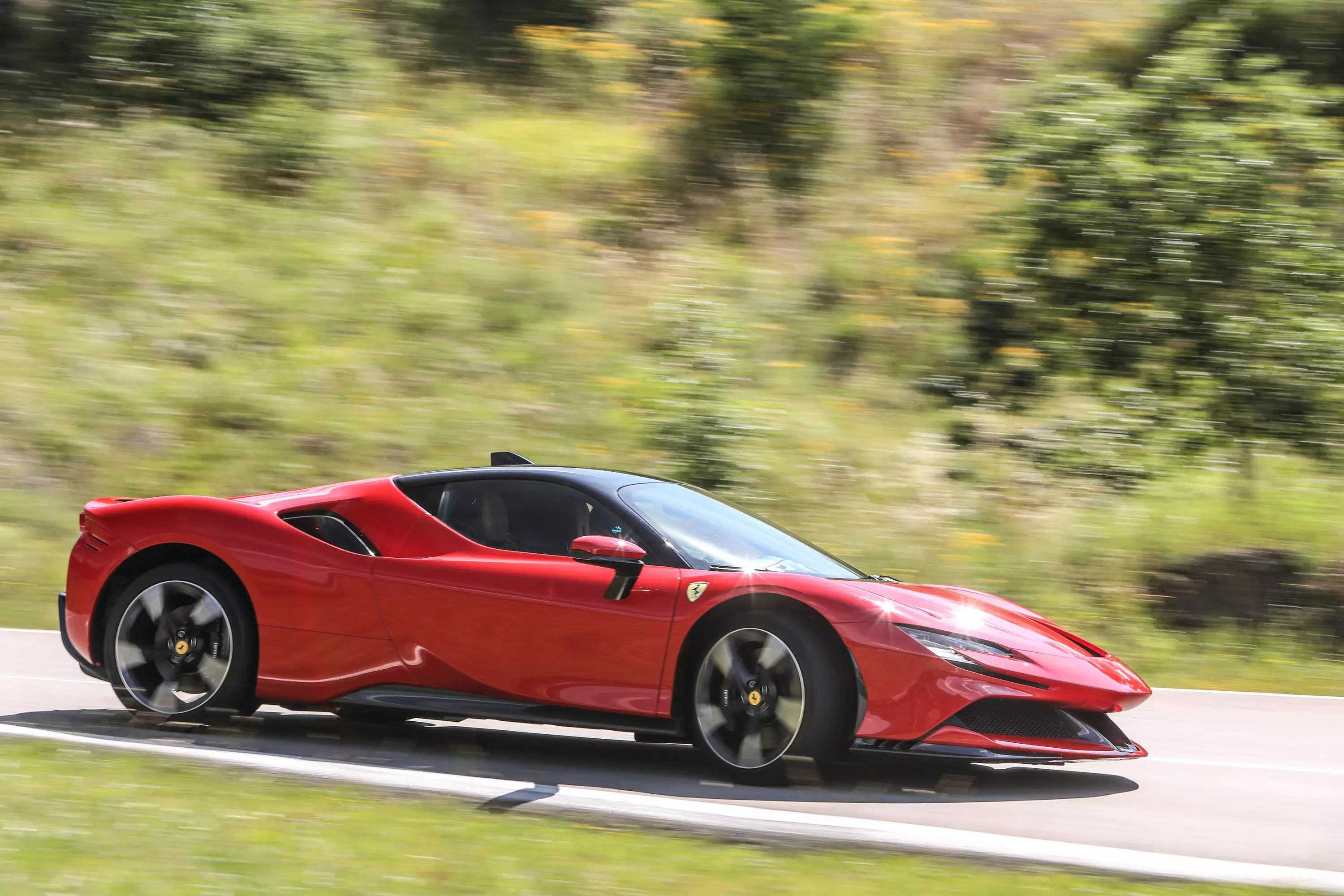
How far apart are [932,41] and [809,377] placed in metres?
6.12

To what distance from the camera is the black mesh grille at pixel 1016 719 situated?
4730 mm

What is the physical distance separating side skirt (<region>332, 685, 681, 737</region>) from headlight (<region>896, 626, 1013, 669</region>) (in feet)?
2.98

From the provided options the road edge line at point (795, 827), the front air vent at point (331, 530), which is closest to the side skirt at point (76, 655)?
the road edge line at point (795, 827)

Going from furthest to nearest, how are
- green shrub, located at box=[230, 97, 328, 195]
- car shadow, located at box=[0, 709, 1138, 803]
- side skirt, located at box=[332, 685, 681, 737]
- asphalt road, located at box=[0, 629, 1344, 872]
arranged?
green shrub, located at box=[230, 97, 328, 195]
side skirt, located at box=[332, 685, 681, 737]
car shadow, located at box=[0, 709, 1138, 803]
asphalt road, located at box=[0, 629, 1344, 872]

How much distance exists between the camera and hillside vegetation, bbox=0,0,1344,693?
11.2 meters

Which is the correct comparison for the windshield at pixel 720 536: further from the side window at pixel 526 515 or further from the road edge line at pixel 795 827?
the road edge line at pixel 795 827

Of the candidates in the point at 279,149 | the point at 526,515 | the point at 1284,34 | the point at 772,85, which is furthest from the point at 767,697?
the point at 1284,34

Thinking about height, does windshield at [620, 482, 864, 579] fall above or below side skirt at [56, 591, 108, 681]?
above

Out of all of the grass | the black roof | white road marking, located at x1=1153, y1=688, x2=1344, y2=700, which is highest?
the black roof

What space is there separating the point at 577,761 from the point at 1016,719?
1.70m

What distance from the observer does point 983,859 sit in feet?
13.2

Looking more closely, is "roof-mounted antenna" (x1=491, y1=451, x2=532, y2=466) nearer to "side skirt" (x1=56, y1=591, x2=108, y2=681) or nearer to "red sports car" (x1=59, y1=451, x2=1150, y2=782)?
"red sports car" (x1=59, y1=451, x2=1150, y2=782)

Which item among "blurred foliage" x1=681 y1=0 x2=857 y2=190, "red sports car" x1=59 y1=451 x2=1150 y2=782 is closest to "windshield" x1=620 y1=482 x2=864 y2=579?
"red sports car" x1=59 y1=451 x2=1150 y2=782

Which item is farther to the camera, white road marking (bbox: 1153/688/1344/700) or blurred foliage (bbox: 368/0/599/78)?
blurred foliage (bbox: 368/0/599/78)
